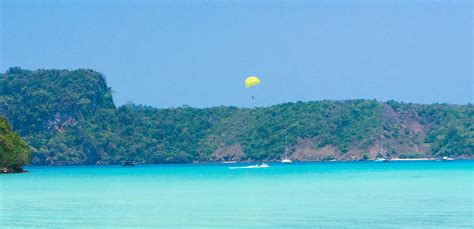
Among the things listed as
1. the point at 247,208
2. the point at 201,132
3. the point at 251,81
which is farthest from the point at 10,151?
the point at 201,132

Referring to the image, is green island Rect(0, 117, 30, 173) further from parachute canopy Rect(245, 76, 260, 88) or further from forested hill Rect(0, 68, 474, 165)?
forested hill Rect(0, 68, 474, 165)

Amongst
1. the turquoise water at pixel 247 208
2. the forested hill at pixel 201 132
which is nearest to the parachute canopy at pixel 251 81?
the turquoise water at pixel 247 208

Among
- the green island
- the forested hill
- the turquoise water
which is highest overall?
the forested hill

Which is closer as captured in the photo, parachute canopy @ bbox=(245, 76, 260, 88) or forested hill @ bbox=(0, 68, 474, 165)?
parachute canopy @ bbox=(245, 76, 260, 88)

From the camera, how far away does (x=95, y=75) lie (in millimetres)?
168375

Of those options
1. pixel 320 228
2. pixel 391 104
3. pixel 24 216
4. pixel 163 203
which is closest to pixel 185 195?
→ pixel 163 203

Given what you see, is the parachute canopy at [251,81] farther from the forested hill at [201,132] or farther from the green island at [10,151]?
the forested hill at [201,132]

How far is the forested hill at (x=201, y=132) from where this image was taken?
512 ft

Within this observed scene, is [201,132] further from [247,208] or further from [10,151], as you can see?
[247,208]

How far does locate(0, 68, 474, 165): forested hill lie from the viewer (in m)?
156

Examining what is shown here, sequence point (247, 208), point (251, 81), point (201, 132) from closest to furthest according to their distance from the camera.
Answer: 1. point (247, 208)
2. point (251, 81)
3. point (201, 132)

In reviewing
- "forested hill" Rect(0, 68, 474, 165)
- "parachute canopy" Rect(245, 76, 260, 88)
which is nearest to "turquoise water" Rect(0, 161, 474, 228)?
"parachute canopy" Rect(245, 76, 260, 88)

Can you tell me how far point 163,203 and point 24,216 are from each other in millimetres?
7213

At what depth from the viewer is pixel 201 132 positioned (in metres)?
175
